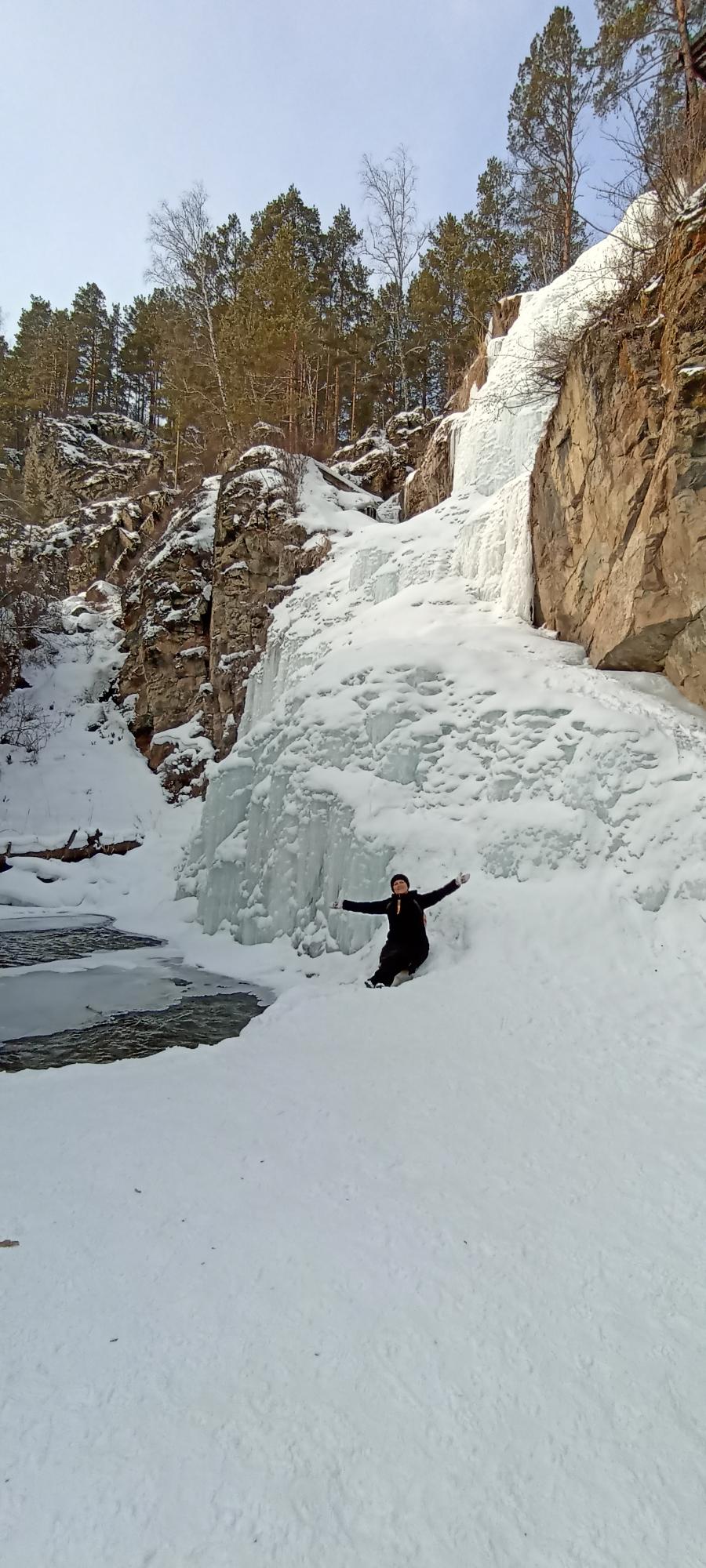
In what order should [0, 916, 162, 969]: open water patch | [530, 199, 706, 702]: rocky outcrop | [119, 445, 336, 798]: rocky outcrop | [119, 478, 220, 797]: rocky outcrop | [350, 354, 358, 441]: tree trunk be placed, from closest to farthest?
[530, 199, 706, 702]: rocky outcrop → [0, 916, 162, 969]: open water patch → [119, 445, 336, 798]: rocky outcrop → [119, 478, 220, 797]: rocky outcrop → [350, 354, 358, 441]: tree trunk

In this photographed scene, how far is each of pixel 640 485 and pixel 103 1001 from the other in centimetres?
683

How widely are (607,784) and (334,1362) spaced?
14.7 feet

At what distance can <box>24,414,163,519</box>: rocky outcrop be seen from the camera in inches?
1186

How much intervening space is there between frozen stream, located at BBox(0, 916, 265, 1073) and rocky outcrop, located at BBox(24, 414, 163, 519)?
2563 cm

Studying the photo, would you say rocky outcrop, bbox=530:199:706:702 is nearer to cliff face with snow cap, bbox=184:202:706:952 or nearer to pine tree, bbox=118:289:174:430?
cliff face with snow cap, bbox=184:202:706:952

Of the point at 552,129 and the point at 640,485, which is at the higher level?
the point at 552,129

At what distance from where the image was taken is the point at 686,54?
8.41 m

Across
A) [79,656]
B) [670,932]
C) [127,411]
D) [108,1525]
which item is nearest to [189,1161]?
[108,1525]

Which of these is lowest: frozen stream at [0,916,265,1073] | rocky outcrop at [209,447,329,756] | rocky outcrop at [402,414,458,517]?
frozen stream at [0,916,265,1073]

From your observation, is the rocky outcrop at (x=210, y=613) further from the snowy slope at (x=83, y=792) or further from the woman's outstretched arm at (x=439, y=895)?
the woman's outstretched arm at (x=439, y=895)

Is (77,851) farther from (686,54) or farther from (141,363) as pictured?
(141,363)

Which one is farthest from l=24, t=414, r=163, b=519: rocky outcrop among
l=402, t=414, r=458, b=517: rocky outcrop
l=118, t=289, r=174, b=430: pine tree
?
l=402, t=414, r=458, b=517: rocky outcrop

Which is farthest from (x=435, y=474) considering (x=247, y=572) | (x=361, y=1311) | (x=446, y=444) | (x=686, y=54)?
(x=361, y=1311)

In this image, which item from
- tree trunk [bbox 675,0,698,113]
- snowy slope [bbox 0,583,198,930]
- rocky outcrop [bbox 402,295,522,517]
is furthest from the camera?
rocky outcrop [bbox 402,295,522,517]
